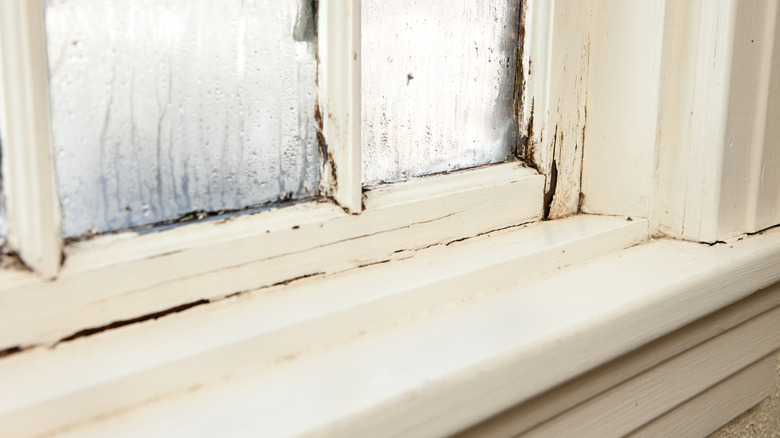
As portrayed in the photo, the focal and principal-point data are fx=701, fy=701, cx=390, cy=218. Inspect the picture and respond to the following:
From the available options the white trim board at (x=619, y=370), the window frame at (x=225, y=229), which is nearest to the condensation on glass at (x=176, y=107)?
the window frame at (x=225, y=229)

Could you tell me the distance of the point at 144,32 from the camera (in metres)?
0.60

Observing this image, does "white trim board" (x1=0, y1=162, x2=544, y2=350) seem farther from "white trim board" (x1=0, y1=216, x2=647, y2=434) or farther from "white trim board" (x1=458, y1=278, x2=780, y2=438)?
"white trim board" (x1=458, y1=278, x2=780, y2=438)

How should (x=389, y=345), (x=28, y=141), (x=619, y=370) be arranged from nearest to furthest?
(x=28, y=141), (x=389, y=345), (x=619, y=370)

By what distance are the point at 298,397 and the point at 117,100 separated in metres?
0.29

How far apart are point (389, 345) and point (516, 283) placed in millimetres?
213

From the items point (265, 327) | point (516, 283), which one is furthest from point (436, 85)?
point (265, 327)

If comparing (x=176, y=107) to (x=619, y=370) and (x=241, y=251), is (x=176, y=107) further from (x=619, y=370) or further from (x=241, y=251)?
(x=619, y=370)

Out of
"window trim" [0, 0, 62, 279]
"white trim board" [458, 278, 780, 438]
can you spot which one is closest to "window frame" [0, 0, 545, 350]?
"window trim" [0, 0, 62, 279]

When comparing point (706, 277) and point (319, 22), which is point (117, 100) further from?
point (706, 277)

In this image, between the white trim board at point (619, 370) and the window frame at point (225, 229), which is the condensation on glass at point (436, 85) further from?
the white trim board at point (619, 370)

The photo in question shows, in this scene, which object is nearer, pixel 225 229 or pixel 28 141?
pixel 28 141

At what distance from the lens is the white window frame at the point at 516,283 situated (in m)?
0.54

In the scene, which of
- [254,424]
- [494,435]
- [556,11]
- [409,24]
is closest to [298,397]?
[254,424]

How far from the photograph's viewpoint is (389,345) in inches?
24.7
